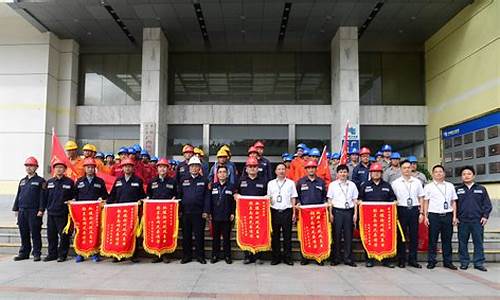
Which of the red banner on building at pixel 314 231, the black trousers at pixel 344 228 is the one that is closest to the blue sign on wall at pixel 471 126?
the black trousers at pixel 344 228

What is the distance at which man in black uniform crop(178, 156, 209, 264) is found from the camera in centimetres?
672

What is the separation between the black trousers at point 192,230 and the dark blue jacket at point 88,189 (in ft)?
4.85

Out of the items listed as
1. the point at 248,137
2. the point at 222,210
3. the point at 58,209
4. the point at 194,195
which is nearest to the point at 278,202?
the point at 222,210

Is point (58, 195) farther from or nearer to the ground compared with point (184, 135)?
nearer to the ground

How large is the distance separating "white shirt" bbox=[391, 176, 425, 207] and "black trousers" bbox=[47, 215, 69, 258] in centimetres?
535

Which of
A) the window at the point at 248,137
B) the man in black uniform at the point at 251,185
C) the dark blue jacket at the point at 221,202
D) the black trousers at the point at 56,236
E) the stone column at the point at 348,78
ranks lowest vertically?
the black trousers at the point at 56,236

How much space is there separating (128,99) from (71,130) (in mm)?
2462

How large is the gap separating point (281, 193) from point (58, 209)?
357 cm

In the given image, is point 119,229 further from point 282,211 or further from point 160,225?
point 282,211

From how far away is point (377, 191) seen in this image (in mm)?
6719

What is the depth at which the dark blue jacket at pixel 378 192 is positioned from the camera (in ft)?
22.0

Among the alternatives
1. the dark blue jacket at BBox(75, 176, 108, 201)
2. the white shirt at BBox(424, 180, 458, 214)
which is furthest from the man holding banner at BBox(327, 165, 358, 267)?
the dark blue jacket at BBox(75, 176, 108, 201)

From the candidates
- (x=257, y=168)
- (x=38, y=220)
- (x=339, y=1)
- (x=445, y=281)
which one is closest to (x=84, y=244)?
(x=38, y=220)

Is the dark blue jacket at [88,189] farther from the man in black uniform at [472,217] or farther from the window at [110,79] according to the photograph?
the window at [110,79]
